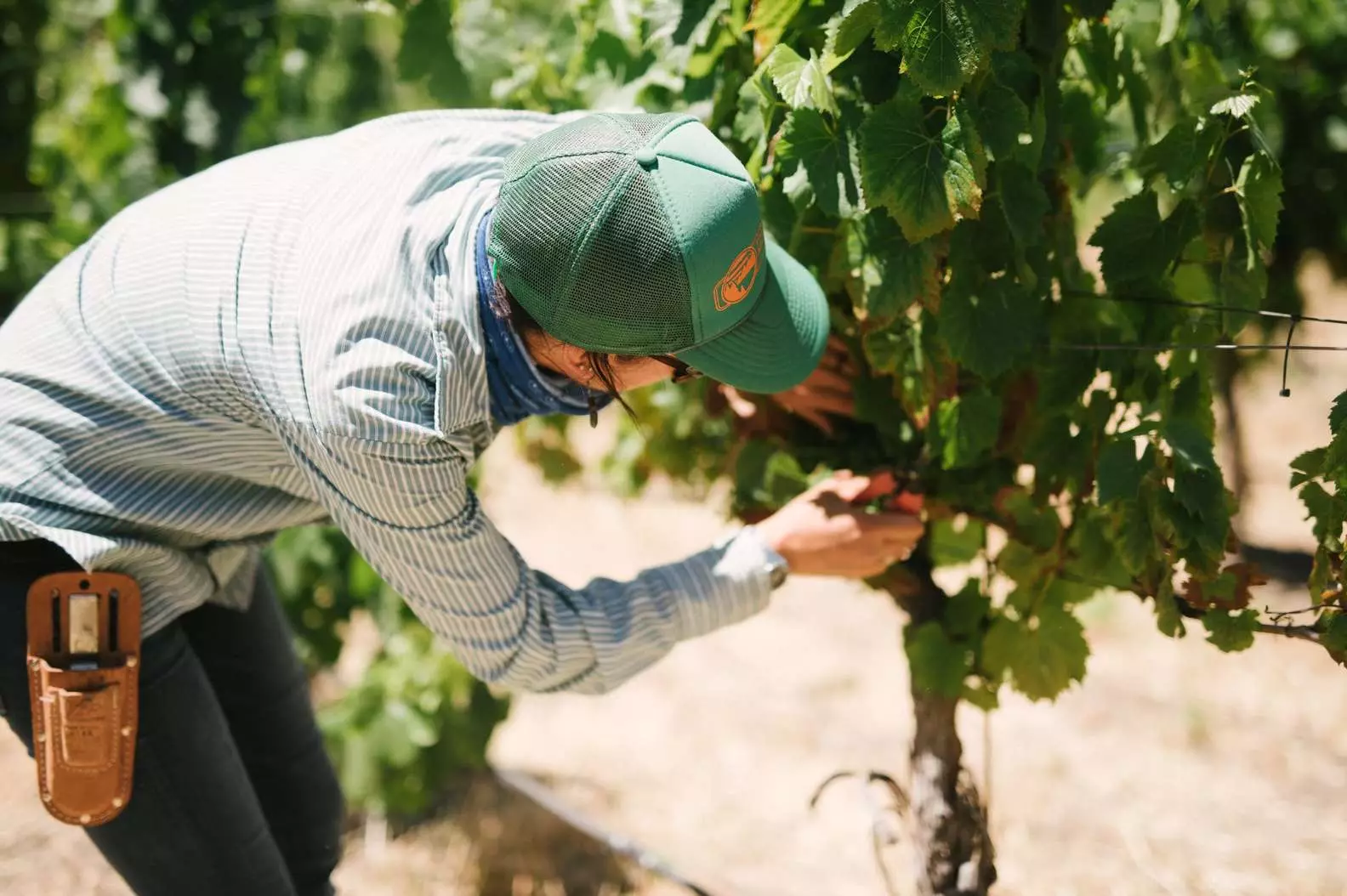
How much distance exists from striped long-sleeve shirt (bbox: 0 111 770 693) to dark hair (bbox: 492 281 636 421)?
0.03 meters

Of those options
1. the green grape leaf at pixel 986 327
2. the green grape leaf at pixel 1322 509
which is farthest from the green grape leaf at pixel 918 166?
the green grape leaf at pixel 1322 509

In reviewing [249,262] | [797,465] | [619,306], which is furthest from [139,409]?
[797,465]

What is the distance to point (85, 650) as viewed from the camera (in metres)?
1.45

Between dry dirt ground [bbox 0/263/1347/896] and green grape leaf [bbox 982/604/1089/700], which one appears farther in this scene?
dry dirt ground [bbox 0/263/1347/896]

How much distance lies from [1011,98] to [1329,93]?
3189 mm

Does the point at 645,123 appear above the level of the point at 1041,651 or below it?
above

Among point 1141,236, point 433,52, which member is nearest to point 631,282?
point 1141,236

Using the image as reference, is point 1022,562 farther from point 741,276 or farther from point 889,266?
point 741,276

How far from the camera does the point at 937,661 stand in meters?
1.76

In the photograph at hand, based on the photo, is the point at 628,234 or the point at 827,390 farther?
the point at 827,390

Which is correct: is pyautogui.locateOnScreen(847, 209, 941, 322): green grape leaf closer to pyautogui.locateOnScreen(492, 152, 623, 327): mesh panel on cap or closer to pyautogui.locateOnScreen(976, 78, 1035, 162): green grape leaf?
pyautogui.locateOnScreen(976, 78, 1035, 162): green grape leaf

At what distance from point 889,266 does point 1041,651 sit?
1.96ft

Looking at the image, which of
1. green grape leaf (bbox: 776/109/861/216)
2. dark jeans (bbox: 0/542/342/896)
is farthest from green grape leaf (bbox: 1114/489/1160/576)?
dark jeans (bbox: 0/542/342/896)

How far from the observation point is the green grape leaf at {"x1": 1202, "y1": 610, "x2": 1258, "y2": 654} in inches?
56.4
